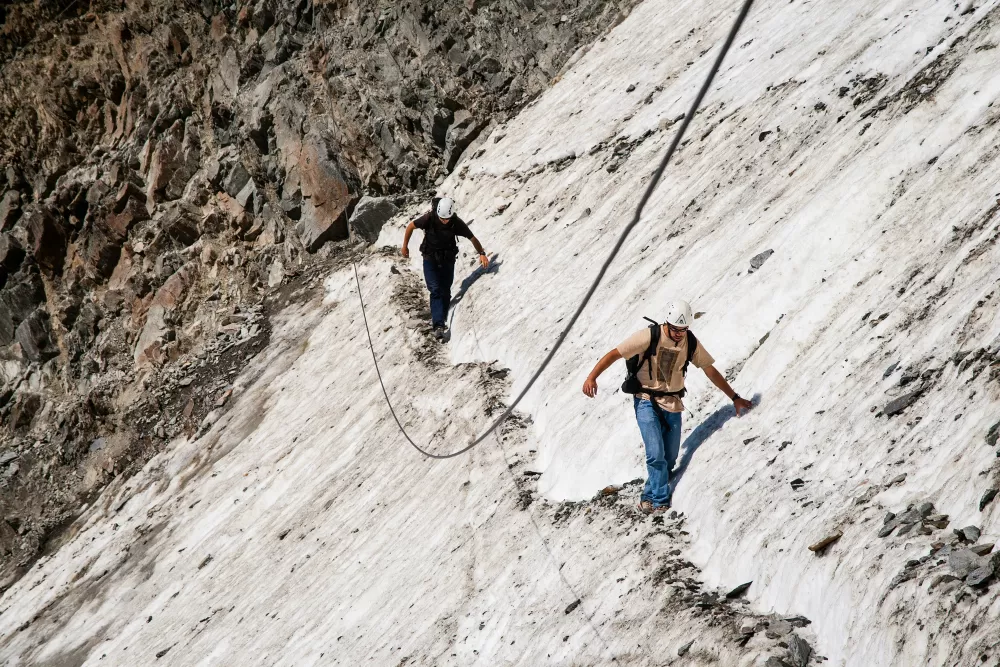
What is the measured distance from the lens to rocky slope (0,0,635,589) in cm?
1831

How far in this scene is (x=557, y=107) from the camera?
17031mm

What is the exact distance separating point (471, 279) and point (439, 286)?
96 centimetres

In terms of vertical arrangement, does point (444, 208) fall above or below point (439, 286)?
above

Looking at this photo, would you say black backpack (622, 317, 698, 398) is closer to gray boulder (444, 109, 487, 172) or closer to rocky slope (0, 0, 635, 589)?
rocky slope (0, 0, 635, 589)

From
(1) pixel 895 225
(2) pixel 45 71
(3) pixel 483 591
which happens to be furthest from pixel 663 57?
(2) pixel 45 71

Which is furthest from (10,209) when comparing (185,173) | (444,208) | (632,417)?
(632,417)

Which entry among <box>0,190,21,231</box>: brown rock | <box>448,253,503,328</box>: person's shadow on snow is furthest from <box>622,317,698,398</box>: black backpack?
<box>0,190,21,231</box>: brown rock

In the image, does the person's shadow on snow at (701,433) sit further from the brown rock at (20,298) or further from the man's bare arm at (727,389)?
the brown rock at (20,298)

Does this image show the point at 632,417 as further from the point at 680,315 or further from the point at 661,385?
the point at 680,315

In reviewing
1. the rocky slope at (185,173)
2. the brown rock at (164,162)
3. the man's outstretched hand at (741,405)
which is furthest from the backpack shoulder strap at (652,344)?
the brown rock at (164,162)

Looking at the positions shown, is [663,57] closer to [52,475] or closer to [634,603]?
[634,603]

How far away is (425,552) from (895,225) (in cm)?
570

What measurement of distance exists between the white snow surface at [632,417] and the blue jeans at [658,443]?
0.62ft

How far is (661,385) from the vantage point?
7.14 metres
